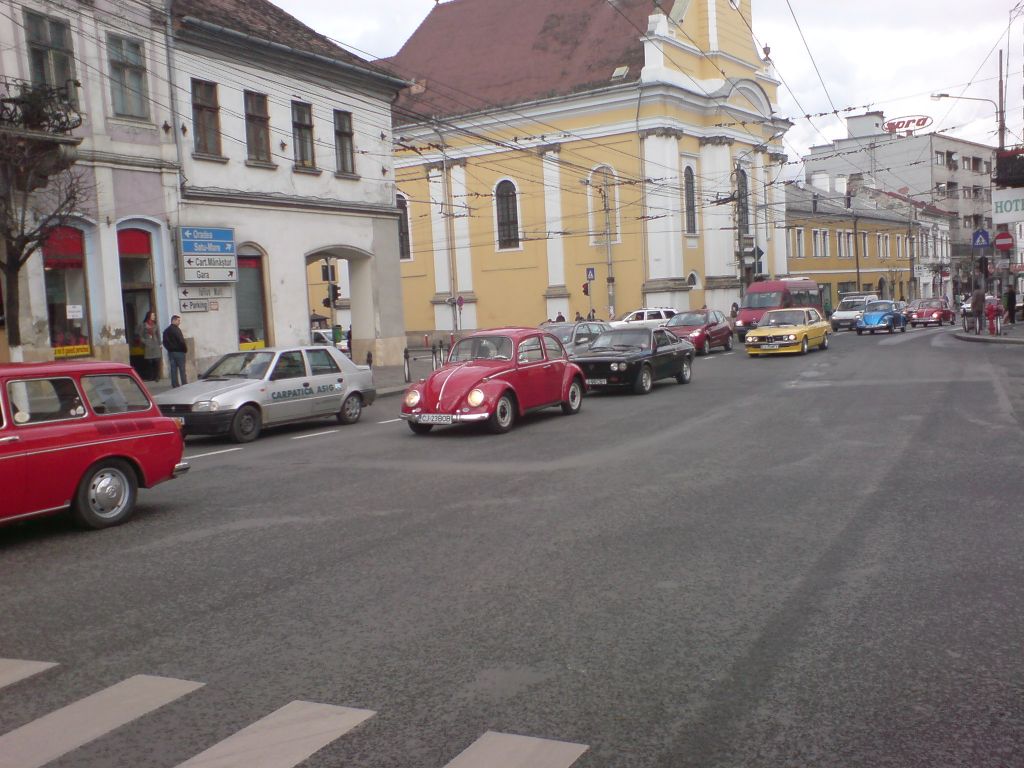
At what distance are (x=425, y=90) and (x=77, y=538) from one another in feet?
183

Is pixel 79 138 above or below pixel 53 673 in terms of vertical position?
above

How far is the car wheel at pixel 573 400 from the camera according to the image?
17.2 metres

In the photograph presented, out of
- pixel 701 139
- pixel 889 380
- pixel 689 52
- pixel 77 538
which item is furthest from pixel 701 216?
pixel 77 538

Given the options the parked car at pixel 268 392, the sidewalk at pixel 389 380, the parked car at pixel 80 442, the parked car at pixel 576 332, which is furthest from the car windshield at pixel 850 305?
the parked car at pixel 80 442

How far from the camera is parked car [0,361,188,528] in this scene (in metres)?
8.07

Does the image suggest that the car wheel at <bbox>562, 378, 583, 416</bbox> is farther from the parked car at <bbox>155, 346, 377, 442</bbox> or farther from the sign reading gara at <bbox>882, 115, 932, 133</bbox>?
the sign reading gara at <bbox>882, 115, 932, 133</bbox>

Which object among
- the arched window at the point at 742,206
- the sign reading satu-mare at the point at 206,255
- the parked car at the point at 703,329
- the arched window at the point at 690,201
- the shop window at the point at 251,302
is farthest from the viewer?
the arched window at the point at 742,206

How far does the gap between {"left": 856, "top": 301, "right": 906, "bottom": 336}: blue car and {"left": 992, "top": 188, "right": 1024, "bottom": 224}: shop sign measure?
13.1 meters

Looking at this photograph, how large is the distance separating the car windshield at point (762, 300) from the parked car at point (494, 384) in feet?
99.7

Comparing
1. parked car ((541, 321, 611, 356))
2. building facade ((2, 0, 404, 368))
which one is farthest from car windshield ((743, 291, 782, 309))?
building facade ((2, 0, 404, 368))

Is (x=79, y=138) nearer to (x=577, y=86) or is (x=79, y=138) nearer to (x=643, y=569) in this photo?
(x=643, y=569)

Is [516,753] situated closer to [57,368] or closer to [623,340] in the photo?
[57,368]

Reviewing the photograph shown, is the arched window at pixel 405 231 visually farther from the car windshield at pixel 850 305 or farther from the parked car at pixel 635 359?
the parked car at pixel 635 359

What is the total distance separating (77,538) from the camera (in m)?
8.52
